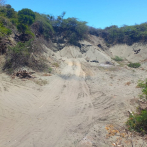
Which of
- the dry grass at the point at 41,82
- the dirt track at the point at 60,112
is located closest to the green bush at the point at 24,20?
the dirt track at the point at 60,112

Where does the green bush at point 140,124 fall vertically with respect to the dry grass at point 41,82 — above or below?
below

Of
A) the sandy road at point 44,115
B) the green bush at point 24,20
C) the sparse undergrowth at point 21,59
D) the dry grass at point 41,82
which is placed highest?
the green bush at point 24,20

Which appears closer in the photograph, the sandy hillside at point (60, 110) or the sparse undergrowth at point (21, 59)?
the sandy hillside at point (60, 110)

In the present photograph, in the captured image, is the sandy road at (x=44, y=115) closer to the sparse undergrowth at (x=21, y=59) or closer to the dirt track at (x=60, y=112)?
the dirt track at (x=60, y=112)

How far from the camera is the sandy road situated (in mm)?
5391

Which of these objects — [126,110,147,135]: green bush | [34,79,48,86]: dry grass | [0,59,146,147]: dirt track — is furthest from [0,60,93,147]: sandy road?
[126,110,147,135]: green bush

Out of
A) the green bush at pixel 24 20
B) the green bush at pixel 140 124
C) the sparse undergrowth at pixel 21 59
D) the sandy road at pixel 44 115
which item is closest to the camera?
the sandy road at pixel 44 115

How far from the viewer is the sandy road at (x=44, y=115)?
17.7 feet

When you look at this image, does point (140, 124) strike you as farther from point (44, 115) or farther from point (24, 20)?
point (24, 20)

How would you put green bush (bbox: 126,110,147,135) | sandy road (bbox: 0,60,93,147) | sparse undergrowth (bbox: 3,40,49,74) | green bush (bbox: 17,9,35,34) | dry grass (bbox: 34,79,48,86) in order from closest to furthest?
sandy road (bbox: 0,60,93,147), green bush (bbox: 126,110,147,135), dry grass (bbox: 34,79,48,86), sparse undergrowth (bbox: 3,40,49,74), green bush (bbox: 17,9,35,34)

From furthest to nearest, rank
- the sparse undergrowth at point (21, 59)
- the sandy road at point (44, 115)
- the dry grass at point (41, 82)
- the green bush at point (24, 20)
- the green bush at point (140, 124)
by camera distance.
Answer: the green bush at point (24, 20)
the sparse undergrowth at point (21, 59)
the dry grass at point (41, 82)
the green bush at point (140, 124)
the sandy road at point (44, 115)

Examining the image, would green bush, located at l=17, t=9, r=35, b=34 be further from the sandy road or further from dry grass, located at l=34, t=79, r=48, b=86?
the sandy road

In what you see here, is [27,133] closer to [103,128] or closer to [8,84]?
[103,128]

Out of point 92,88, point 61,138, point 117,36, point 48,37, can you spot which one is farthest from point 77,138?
point 117,36
